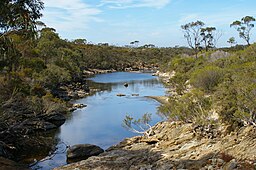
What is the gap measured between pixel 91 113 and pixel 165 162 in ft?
64.1

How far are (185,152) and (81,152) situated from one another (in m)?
6.87

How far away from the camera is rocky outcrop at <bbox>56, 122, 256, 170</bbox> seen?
40.0 feet

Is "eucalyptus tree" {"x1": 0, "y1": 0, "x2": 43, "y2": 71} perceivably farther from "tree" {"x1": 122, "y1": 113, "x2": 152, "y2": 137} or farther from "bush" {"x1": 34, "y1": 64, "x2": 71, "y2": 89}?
"bush" {"x1": 34, "y1": 64, "x2": 71, "y2": 89}

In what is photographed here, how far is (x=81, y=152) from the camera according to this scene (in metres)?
19.0

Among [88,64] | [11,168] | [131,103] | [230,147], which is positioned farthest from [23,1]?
[88,64]

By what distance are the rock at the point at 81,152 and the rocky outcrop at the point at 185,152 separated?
4.30ft

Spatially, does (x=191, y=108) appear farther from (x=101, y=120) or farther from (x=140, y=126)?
(x=101, y=120)

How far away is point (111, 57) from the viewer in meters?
98.0

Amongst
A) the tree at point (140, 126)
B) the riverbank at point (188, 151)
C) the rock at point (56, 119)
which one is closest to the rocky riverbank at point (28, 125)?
the rock at point (56, 119)

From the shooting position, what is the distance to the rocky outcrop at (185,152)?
12191 mm

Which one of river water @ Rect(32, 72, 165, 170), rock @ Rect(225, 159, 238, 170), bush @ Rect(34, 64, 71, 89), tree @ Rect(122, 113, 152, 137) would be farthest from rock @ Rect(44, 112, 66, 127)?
rock @ Rect(225, 159, 238, 170)

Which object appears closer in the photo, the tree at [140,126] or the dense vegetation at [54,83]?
the dense vegetation at [54,83]

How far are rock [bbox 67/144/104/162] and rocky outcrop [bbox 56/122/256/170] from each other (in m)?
1.31

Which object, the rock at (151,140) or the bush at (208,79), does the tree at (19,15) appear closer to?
the rock at (151,140)
